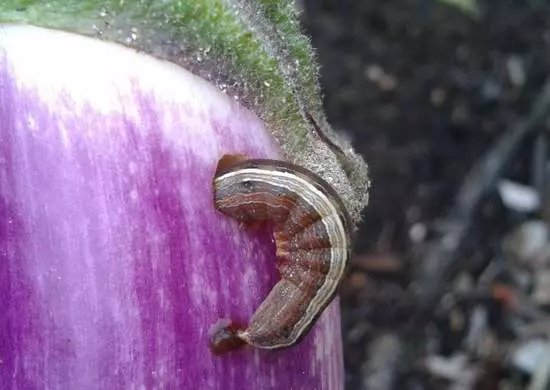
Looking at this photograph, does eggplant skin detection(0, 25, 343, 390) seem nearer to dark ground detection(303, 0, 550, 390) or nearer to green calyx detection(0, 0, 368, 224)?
green calyx detection(0, 0, 368, 224)

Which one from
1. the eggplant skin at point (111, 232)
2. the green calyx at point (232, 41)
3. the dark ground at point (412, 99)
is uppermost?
the dark ground at point (412, 99)

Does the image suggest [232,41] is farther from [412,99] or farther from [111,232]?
[412,99]

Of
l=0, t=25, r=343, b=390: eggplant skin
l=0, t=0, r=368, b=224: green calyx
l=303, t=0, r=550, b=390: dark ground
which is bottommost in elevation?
l=0, t=25, r=343, b=390: eggplant skin

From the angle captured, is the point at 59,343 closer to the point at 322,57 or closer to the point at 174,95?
the point at 174,95

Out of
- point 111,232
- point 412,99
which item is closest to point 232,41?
point 111,232

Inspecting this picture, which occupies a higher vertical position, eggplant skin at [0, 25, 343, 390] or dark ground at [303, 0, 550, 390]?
dark ground at [303, 0, 550, 390]

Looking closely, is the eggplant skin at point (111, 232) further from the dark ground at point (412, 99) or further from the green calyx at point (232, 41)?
the dark ground at point (412, 99)

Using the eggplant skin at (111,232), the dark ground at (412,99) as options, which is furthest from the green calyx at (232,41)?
the dark ground at (412,99)

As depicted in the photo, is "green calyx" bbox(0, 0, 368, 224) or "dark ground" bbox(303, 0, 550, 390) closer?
"green calyx" bbox(0, 0, 368, 224)

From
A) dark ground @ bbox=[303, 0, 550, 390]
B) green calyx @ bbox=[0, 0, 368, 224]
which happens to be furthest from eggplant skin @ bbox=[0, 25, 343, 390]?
dark ground @ bbox=[303, 0, 550, 390]
